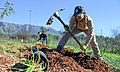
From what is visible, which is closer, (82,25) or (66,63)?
(66,63)

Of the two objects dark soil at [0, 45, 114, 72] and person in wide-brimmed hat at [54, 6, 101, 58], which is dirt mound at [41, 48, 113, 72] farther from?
person in wide-brimmed hat at [54, 6, 101, 58]

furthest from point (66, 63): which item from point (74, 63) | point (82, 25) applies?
point (82, 25)

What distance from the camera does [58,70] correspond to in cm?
541

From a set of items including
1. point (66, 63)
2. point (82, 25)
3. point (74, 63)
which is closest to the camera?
point (66, 63)

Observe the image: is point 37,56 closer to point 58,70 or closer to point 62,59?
point 58,70

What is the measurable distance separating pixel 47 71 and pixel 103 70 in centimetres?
185

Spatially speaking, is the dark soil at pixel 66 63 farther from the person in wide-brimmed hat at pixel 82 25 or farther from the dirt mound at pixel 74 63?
the person in wide-brimmed hat at pixel 82 25

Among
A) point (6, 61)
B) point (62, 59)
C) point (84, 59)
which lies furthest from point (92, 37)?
point (6, 61)

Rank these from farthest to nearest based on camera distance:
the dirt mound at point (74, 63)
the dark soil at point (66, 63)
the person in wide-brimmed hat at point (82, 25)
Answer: the person in wide-brimmed hat at point (82, 25) < the dirt mound at point (74, 63) < the dark soil at point (66, 63)

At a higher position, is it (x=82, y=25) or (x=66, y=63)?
(x=82, y=25)

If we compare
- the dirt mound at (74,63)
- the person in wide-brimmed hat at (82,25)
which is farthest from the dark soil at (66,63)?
the person in wide-brimmed hat at (82,25)

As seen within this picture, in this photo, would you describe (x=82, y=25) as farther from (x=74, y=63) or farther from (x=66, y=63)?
(x=66, y=63)

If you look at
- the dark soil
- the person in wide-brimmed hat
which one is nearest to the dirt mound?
the dark soil

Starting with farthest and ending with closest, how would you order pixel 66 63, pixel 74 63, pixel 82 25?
1. pixel 82 25
2. pixel 74 63
3. pixel 66 63
